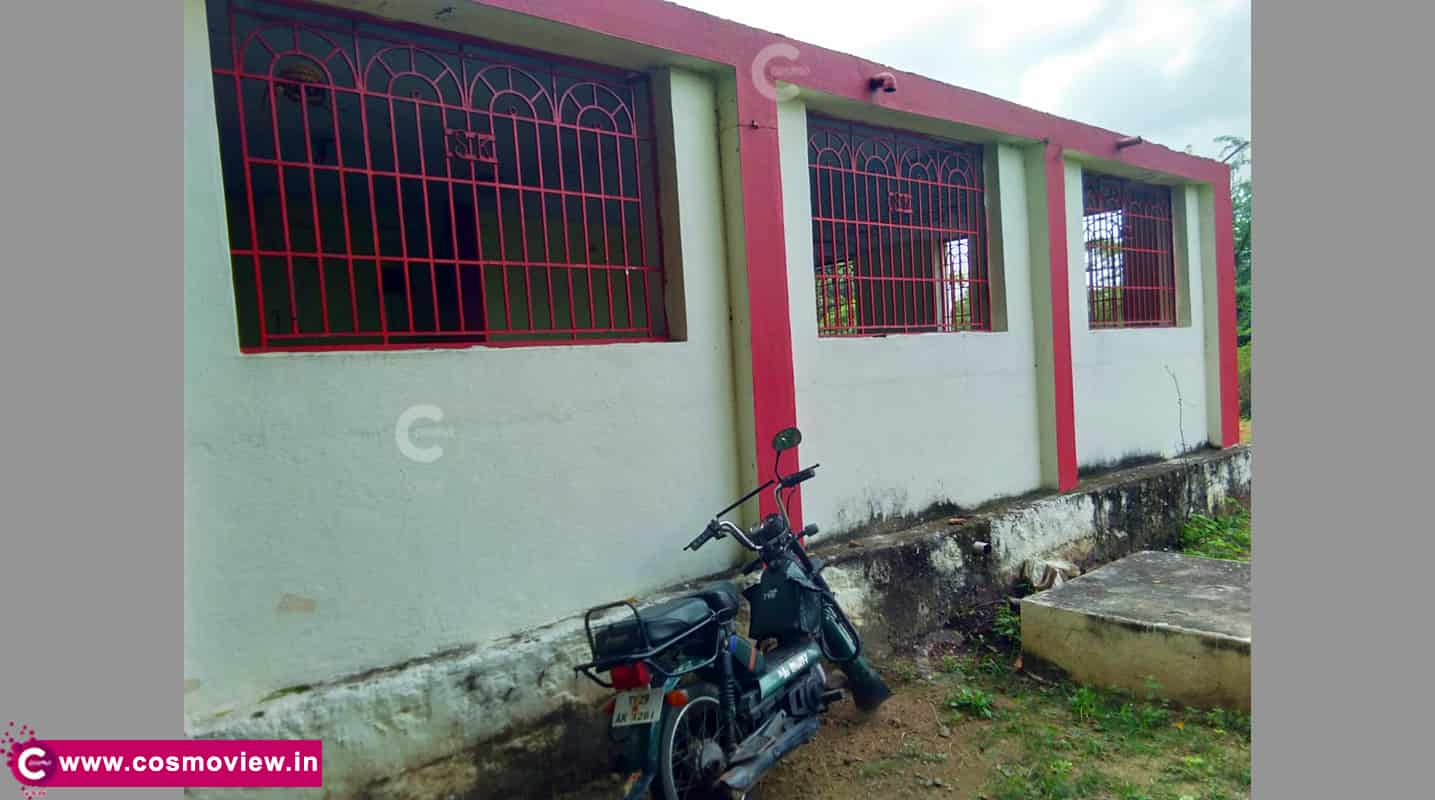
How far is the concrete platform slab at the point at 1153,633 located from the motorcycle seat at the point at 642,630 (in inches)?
90.4

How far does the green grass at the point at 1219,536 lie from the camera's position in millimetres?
6105

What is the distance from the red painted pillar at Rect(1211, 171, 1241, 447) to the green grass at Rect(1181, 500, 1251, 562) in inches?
34.7

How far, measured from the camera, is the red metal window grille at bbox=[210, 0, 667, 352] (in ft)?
9.98

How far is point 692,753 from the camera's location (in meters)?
2.76

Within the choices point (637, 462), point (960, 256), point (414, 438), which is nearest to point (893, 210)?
point (960, 256)

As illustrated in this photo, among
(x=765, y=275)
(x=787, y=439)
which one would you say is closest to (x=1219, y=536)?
(x=765, y=275)

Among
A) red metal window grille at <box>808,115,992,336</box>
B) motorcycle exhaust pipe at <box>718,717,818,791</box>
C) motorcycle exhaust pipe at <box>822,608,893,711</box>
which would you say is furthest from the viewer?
red metal window grille at <box>808,115,992,336</box>

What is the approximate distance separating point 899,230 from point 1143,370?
9.80 ft

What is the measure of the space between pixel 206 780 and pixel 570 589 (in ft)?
4.54
